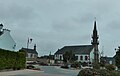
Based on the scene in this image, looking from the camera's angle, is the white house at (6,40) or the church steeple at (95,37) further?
the church steeple at (95,37)

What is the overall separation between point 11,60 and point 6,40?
17361mm

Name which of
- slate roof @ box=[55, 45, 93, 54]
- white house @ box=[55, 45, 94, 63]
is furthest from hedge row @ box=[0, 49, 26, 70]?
slate roof @ box=[55, 45, 93, 54]

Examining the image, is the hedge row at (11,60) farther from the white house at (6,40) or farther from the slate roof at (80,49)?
the slate roof at (80,49)

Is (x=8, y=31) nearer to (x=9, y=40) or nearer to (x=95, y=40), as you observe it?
(x=9, y=40)

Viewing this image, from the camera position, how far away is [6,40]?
49.3m

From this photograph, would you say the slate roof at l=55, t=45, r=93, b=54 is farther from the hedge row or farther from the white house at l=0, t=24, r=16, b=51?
the hedge row

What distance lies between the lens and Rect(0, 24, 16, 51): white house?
47.9 metres

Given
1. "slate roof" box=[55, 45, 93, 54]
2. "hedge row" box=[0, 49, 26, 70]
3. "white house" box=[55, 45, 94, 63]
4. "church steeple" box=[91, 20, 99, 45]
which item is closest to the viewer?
"hedge row" box=[0, 49, 26, 70]

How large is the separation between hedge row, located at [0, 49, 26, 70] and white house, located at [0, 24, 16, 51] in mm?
12087

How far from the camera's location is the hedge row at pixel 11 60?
→ 29906 millimetres

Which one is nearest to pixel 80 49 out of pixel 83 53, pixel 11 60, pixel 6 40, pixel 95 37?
pixel 83 53

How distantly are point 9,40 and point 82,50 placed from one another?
5269cm

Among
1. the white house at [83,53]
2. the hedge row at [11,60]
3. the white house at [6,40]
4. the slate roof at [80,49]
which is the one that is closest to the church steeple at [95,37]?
the white house at [83,53]

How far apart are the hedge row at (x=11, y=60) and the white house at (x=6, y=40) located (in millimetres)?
12087
